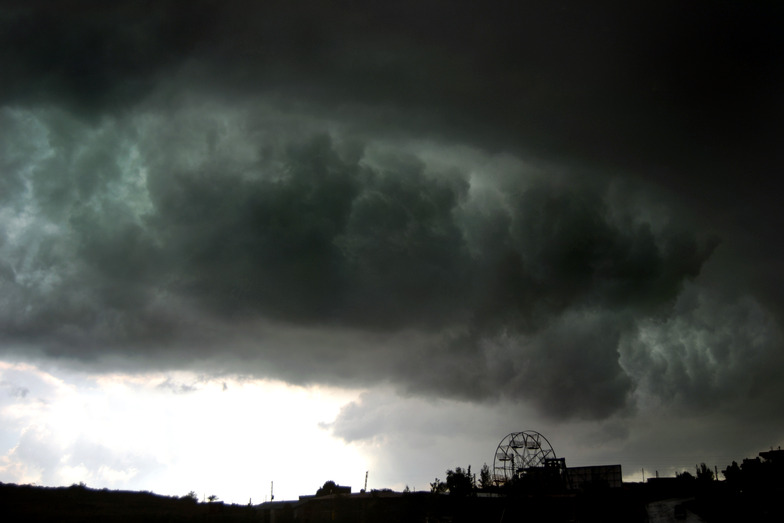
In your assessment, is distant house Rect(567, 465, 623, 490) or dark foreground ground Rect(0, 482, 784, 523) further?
distant house Rect(567, 465, 623, 490)

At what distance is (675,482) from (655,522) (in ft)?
238

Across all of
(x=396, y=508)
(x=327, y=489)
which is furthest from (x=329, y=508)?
(x=327, y=489)

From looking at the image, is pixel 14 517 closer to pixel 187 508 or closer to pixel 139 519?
pixel 139 519

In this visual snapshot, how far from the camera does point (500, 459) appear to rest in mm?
136875

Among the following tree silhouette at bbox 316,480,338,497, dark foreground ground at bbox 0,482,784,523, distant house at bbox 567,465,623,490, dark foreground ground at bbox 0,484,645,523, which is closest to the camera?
dark foreground ground at bbox 0,484,645,523

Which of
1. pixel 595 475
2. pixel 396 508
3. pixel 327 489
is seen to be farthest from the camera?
pixel 327 489

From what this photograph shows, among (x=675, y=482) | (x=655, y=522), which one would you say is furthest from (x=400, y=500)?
(x=675, y=482)

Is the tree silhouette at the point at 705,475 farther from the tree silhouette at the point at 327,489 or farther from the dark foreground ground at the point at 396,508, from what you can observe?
the tree silhouette at the point at 327,489

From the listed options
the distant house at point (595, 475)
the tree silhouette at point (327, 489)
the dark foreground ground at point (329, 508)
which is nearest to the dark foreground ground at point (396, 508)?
the dark foreground ground at point (329, 508)

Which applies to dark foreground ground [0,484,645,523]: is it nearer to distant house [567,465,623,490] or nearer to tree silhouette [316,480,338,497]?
distant house [567,465,623,490]

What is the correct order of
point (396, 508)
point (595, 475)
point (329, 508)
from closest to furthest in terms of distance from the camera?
point (396, 508)
point (329, 508)
point (595, 475)

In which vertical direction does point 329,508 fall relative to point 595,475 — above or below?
below

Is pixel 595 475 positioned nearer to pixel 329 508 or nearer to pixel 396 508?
pixel 396 508

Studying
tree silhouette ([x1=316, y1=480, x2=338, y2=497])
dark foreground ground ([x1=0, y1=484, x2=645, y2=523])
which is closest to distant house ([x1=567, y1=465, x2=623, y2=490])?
dark foreground ground ([x1=0, y1=484, x2=645, y2=523])
